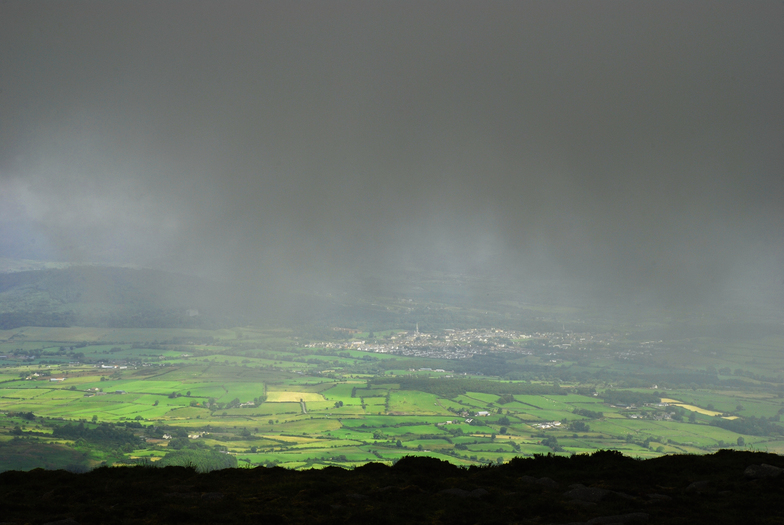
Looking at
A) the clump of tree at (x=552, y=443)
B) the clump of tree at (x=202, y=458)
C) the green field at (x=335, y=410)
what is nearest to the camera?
the clump of tree at (x=202, y=458)

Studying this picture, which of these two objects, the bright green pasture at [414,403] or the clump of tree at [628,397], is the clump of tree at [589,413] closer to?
the clump of tree at [628,397]

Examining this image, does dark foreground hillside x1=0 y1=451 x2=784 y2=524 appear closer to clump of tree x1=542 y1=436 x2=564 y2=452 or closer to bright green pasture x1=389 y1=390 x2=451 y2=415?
clump of tree x1=542 y1=436 x2=564 y2=452

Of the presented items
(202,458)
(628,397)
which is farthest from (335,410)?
(628,397)

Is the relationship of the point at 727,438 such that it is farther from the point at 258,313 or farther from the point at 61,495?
the point at 258,313

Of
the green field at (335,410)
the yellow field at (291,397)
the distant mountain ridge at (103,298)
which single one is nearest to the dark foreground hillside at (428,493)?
the green field at (335,410)

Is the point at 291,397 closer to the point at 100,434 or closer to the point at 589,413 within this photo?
the point at 100,434

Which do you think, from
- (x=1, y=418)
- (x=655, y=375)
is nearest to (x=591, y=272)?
(x=655, y=375)
